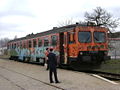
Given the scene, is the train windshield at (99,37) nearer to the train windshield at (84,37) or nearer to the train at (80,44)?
the train at (80,44)

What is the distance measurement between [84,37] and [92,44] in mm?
812

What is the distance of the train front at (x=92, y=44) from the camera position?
18.2m

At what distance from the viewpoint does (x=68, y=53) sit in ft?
62.2

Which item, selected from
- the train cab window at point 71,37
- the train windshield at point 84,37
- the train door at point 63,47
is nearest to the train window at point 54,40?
the train door at point 63,47

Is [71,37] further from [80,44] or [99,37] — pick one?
[99,37]

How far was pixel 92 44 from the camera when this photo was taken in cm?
1877

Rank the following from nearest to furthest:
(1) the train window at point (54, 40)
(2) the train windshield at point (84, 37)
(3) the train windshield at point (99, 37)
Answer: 1. (2) the train windshield at point (84, 37)
2. (3) the train windshield at point (99, 37)
3. (1) the train window at point (54, 40)

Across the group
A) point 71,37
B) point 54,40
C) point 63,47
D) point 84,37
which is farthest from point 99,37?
point 54,40

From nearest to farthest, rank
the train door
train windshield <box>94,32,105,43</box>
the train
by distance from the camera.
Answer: the train
train windshield <box>94,32,105,43</box>
the train door

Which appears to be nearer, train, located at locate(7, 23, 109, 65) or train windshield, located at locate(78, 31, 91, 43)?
train, located at locate(7, 23, 109, 65)

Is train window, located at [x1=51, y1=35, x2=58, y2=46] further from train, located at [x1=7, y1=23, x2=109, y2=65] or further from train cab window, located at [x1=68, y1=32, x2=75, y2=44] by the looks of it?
train cab window, located at [x1=68, y1=32, x2=75, y2=44]

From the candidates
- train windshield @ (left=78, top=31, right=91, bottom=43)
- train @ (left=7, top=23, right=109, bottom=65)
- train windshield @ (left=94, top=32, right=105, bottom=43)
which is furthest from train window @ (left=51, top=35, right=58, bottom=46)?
train windshield @ (left=94, top=32, right=105, bottom=43)

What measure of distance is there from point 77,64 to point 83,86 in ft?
25.1

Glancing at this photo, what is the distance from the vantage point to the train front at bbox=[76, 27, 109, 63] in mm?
18234
